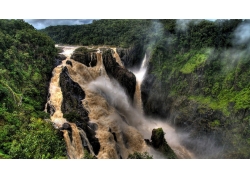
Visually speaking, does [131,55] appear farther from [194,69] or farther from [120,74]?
[194,69]

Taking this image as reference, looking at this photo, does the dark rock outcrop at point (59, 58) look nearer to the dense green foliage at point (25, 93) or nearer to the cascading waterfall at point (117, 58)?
the dense green foliage at point (25, 93)

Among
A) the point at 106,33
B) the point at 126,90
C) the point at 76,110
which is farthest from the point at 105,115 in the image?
the point at 106,33

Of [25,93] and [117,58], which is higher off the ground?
[117,58]

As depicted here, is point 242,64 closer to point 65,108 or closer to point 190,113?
point 190,113

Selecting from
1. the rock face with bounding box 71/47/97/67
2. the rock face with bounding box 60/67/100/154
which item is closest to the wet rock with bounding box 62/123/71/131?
the rock face with bounding box 60/67/100/154

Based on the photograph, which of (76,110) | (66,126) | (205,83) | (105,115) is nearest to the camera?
(66,126)
